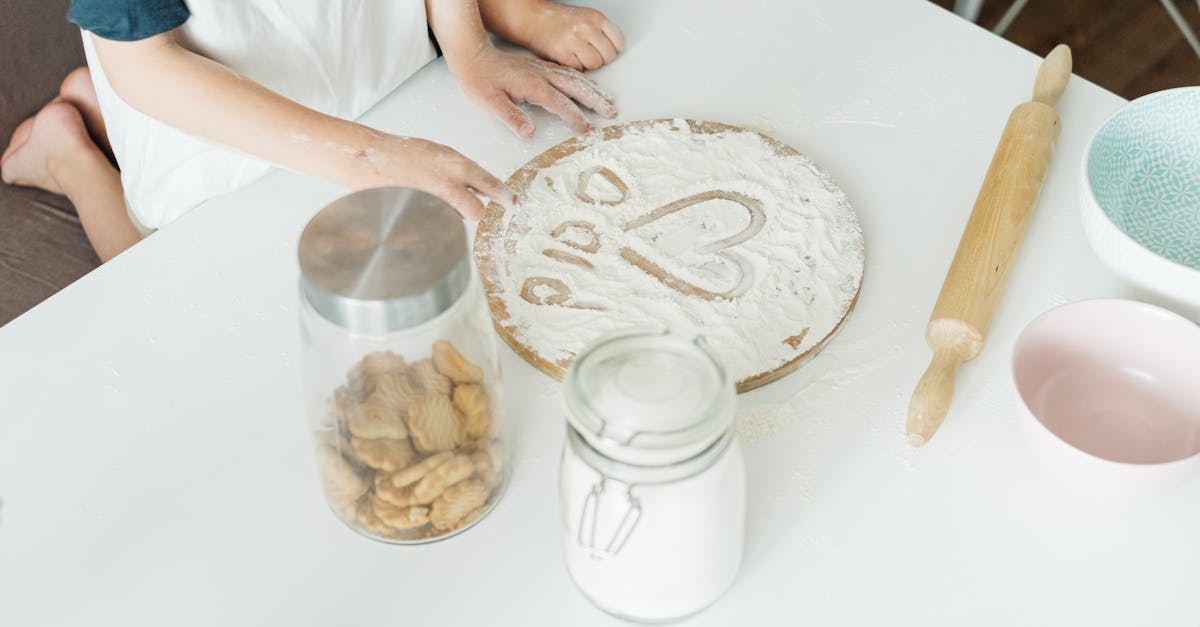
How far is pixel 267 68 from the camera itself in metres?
1.02

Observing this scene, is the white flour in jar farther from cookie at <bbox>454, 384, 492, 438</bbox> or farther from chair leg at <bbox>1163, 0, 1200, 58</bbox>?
chair leg at <bbox>1163, 0, 1200, 58</bbox>

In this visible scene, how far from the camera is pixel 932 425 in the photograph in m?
0.75

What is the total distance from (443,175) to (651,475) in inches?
14.4

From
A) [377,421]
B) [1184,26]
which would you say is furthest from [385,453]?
[1184,26]

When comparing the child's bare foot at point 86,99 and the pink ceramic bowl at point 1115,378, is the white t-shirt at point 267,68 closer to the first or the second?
the child's bare foot at point 86,99

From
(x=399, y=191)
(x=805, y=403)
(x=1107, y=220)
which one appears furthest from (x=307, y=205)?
(x=1107, y=220)

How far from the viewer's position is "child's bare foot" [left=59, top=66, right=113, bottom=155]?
1240mm

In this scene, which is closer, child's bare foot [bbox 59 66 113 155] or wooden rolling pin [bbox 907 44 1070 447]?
wooden rolling pin [bbox 907 44 1070 447]

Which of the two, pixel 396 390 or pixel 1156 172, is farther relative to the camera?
pixel 1156 172

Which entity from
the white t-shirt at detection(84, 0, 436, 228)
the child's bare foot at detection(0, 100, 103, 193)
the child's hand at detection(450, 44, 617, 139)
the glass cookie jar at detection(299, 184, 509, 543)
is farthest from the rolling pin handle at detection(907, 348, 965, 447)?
the child's bare foot at detection(0, 100, 103, 193)

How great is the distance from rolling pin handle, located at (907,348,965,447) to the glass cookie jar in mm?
285

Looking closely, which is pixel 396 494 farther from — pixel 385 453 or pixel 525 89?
pixel 525 89

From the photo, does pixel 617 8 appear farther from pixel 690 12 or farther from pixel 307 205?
pixel 307 205

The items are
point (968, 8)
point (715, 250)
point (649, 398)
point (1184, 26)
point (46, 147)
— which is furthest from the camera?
point (1184, 26)
